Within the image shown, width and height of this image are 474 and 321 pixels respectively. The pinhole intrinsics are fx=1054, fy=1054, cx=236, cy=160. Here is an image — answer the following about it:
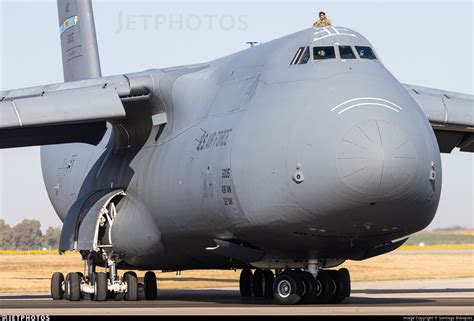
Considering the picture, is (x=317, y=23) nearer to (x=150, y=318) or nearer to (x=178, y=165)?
(x=178, y=165)

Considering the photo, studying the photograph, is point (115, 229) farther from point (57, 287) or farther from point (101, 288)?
point (57, 287)

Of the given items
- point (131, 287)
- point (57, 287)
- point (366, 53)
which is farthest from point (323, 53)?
point (57, 287)

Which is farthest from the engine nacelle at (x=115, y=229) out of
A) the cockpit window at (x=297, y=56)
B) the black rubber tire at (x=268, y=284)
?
the cockpit window at (x=297, y=56)

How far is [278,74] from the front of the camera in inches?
778

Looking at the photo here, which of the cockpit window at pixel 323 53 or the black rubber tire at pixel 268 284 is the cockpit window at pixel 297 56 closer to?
the cockpit window at pixel 323 53

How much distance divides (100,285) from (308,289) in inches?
228

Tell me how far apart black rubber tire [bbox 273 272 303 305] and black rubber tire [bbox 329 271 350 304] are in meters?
1.25

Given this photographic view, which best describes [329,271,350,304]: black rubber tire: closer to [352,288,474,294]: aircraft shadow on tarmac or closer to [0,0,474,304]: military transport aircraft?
[0,0,474,304]: military transport aircraft

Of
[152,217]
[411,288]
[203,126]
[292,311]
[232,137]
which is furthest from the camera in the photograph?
[411,288]

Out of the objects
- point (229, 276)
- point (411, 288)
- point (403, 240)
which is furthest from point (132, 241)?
point (229, 276)

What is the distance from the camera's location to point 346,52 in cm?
1956

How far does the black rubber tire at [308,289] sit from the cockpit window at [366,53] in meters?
4.22

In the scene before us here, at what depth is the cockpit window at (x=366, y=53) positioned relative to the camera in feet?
64.6

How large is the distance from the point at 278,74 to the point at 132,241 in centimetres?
576
